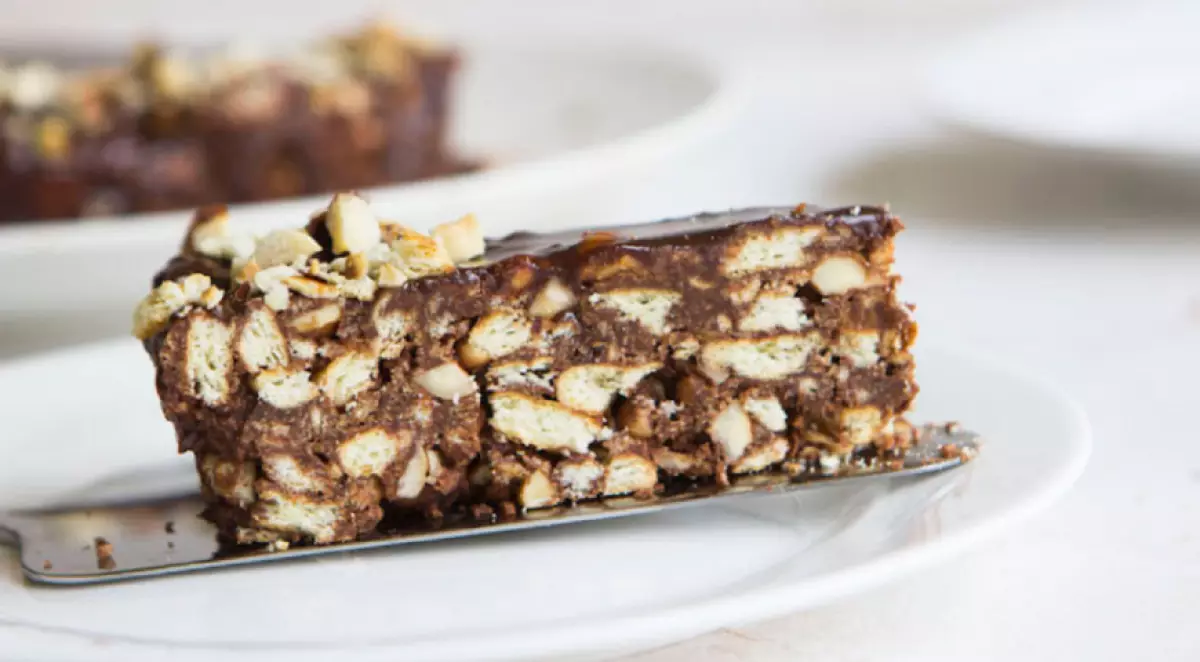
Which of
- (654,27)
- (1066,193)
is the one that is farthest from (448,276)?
(654,27)

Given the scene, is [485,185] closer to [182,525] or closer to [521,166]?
[521,166]

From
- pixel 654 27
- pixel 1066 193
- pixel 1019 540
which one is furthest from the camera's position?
pixel 654 27

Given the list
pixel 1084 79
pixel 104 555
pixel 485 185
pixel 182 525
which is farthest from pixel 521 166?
pixel 1084 79

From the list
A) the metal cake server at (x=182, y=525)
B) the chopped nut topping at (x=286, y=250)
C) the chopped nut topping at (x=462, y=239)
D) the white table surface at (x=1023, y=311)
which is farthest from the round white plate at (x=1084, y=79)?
the chopped nut topping at (x=286, y=250)

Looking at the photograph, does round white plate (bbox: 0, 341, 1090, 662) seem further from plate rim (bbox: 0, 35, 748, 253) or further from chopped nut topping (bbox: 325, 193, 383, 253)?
plate rim (bbox: 0, 35, 748, 253)

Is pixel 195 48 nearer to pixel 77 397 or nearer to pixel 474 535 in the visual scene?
pixel 77 397

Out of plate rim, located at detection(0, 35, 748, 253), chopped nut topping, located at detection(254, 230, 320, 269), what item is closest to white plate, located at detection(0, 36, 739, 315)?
plate rim, located at detection(0, 35, 748, 253)
